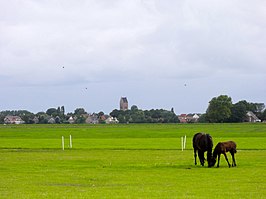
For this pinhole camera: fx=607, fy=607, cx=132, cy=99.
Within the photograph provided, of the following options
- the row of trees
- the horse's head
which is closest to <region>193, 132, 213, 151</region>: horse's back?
the horse's head

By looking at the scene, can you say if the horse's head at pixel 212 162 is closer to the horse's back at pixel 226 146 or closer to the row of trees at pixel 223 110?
the horse's back at pixel 226 146

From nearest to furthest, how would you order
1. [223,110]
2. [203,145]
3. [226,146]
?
[226,146] → [203,145] → [223,110]

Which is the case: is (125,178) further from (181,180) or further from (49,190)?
(49,190)

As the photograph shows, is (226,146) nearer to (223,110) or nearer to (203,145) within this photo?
(203,145)

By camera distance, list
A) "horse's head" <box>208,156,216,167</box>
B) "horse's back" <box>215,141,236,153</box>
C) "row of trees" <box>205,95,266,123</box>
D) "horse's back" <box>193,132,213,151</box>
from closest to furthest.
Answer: "horse's head" <box>208,156,216,167</box> < "horse's back" <box>215,141,236,153</box> < "horse's back" <box>193,132,213,151</box> < "row of trees" <box>205,95,266,123</box>

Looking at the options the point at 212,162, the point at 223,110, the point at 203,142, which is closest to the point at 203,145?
the point at 203,142

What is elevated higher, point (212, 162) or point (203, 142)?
point (203, 142)

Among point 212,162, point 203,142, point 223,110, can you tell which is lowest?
point 212,162

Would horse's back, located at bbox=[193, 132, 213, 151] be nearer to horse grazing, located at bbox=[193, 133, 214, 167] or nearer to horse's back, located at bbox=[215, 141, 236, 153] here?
horse grazing, located at bbox=[193, 133, 214, 167]

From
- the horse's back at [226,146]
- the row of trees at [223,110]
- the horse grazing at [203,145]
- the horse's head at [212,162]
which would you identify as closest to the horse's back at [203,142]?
the horse grazing at [203,145]

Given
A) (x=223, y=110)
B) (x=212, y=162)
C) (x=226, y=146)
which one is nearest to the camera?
(x=212, y=162)

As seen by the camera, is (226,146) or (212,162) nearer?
(212,162)

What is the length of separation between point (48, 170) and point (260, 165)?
11.1 meters

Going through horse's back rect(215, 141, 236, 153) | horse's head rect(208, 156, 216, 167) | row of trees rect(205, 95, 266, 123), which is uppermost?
row of trees rect(205, 95, 266, 123)
